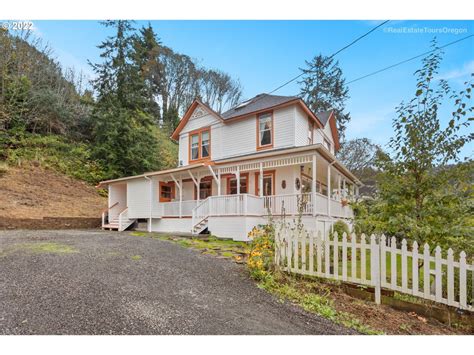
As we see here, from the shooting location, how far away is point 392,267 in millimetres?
3455

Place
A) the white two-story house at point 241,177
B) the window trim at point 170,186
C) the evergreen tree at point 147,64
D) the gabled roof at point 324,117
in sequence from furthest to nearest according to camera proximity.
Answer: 1. the evergreen tree at point 147,64
2. the gabled roof at point 324,117
3. the window trim at point 170,186
4. the white two-story house at point 241,177

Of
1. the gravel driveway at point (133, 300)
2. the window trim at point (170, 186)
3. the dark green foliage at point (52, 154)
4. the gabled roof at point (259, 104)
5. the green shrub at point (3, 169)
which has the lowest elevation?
the gravel driveway at point (133, 300)

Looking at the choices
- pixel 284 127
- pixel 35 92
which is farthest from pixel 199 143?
pixel 35 92

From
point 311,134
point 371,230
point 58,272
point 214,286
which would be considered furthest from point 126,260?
point 311,134

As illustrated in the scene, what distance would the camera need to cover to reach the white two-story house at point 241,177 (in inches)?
347

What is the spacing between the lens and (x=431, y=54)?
3.92m

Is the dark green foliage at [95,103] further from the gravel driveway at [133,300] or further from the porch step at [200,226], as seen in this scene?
the gravel driveway at [133,300]

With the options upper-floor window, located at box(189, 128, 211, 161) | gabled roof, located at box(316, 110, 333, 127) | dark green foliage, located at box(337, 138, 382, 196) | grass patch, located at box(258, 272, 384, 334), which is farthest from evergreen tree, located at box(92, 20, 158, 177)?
dark green foliage, located at box(337, 138, 382, 196)

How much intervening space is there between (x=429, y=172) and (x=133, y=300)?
165 inches

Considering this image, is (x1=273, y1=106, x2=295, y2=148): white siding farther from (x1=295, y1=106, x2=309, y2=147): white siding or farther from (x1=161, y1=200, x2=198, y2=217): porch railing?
(x1=161, y1=200, x2=198, y2=217): porch railing

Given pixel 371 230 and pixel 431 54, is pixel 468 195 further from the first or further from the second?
pixel 431 54

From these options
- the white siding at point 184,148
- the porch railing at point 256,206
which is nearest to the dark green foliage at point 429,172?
the porch railing at point 256,206

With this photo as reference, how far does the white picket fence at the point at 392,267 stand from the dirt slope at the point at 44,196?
34.9 feet

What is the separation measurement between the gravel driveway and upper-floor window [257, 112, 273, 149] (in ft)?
22.7
